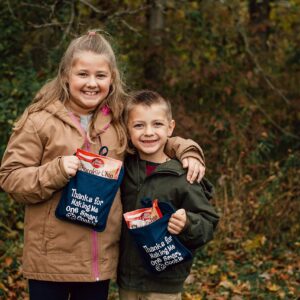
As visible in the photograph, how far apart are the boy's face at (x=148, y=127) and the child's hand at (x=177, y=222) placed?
414 mm

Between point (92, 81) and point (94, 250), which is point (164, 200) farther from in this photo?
point (92, 81)

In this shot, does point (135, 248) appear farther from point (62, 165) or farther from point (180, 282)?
point (62, 165)

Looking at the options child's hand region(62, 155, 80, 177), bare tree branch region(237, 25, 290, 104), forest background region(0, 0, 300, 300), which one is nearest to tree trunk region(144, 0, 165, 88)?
forest background region(0, 0, 300, 300)

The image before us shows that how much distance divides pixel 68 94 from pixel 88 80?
0.16 m

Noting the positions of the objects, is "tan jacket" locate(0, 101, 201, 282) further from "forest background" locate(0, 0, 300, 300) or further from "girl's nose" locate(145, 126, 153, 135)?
"forest background" locate(0, 0, 300, 300)

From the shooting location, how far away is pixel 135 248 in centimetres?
345

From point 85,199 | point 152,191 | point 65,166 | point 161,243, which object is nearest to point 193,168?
point 152,191

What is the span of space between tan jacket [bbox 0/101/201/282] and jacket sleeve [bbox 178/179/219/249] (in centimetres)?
47

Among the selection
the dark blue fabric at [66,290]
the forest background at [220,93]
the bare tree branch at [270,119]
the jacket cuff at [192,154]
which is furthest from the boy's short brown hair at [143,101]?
the bare tree branch at [270,119]

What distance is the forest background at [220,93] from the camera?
6.17 m

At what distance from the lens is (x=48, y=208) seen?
3289mm

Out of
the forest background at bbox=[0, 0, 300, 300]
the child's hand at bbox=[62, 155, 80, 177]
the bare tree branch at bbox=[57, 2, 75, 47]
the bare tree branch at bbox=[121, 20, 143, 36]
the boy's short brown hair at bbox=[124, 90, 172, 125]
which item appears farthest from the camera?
the bare tree branch at bbox=[121, 20, 143, 36]

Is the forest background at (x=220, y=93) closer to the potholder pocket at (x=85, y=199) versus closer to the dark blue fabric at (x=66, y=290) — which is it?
the dark blue fabric at (x=66, y=290)

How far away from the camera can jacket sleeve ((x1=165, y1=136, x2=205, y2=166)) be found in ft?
11.7
